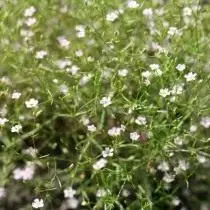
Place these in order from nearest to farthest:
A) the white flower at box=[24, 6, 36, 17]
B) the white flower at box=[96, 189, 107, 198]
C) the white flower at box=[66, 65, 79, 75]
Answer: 1. the white flower at box=[96, 189, 107, 198]
2. the white flower at box=[66, 65, 79, 75]
3. the white flower at box=[24, 6, 36, 17]

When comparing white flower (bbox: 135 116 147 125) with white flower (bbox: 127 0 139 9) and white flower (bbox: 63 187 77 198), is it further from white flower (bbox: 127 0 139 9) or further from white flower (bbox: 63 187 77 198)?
white flower (bbox: 127 0 139 9)

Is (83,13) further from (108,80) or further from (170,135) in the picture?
(170,135)

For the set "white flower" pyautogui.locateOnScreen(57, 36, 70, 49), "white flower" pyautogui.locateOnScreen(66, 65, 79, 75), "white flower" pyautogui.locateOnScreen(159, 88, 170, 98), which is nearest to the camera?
"white flower" pyautogui.locateOnScreen(159, 88, 170, 98)

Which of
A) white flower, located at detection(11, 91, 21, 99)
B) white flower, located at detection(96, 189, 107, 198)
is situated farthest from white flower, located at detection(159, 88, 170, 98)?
white flower, located at detection(11, 91, 21, 99)

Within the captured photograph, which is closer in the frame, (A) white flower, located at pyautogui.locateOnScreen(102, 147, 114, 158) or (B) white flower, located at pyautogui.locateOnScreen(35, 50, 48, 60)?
A: (A) white flower, located at pyautogui.locateOnScreen(102, 147, 114, 158)

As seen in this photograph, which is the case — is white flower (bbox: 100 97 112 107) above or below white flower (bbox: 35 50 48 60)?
below

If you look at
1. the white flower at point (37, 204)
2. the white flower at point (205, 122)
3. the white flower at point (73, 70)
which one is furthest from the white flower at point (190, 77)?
the white flower at point (37, 204)

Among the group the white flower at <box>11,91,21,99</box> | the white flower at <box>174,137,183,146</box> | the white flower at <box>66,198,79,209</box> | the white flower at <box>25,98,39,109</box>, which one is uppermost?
the white flower at <box>11,91,21,99</box>


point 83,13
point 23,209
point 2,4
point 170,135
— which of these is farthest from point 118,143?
point 2,4

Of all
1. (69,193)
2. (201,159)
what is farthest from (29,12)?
(201,159)
